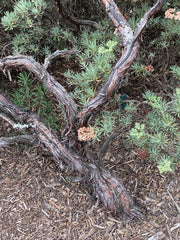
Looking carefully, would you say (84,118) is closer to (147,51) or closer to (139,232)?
(139,232)

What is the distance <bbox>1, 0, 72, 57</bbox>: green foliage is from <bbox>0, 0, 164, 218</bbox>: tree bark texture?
246 mm

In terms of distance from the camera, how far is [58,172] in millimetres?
1912

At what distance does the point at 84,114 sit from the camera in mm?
1391

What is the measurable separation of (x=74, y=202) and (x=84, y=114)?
679 mm

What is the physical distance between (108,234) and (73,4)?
180 cm

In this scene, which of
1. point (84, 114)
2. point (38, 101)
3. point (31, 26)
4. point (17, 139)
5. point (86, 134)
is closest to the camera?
point (86, 134)

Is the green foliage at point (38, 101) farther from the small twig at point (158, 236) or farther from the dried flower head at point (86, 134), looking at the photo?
the small twig at point (158, 236)

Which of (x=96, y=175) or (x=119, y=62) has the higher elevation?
(x=119, y=62)

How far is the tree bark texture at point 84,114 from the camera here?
4.34 ft

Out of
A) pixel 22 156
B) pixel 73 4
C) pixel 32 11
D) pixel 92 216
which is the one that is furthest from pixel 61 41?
pixel 92 216

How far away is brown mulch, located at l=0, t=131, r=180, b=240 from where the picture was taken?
1577mm

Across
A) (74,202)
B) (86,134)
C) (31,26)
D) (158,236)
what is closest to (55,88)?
(86,134)

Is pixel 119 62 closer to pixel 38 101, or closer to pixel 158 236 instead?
pixel 158 236

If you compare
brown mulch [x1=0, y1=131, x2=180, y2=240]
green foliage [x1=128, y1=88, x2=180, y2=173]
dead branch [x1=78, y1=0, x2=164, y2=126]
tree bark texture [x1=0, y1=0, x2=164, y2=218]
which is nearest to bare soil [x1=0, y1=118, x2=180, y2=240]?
brown mulch [x1=0, y1=131, x2=180, y2=240]
